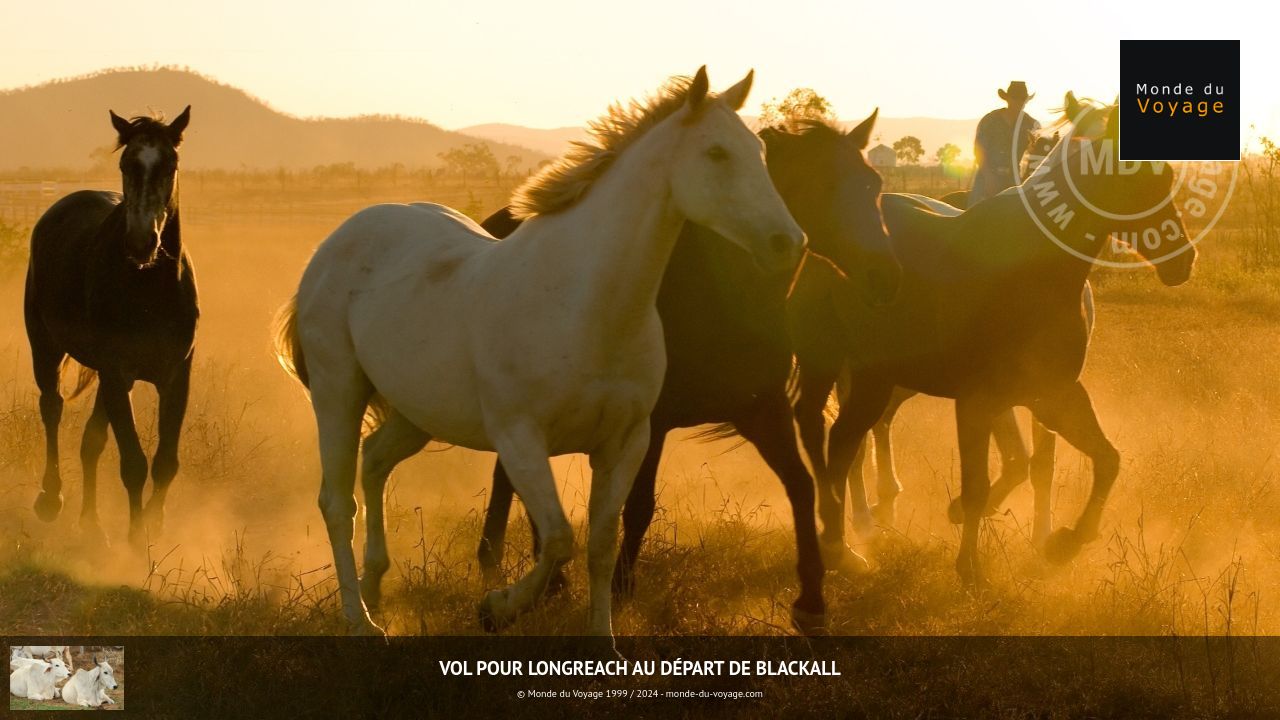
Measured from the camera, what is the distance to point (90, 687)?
500 centimetres

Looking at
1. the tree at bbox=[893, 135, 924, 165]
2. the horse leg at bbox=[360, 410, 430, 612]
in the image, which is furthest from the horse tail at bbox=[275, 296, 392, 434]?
the tree at bbox=[893, 135, 924, 165]

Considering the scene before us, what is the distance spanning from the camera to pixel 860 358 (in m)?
7.21

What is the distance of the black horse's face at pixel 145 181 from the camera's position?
6973 millimetres

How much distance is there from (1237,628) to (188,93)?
206 m

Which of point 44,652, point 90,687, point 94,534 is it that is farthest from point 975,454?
point 94,534

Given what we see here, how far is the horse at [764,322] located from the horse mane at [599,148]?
1016 mm

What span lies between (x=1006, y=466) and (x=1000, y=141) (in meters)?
4.80

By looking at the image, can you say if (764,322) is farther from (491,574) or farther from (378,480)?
(378,480)

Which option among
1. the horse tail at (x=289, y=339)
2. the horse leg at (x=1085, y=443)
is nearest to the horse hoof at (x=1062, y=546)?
the horse leg at (x=1085, y=443)

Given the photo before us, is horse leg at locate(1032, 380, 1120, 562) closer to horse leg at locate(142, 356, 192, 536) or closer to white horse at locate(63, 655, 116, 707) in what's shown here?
white horse at locate(63, 655, 116, 707)

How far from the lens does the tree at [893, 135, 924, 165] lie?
9131 cm

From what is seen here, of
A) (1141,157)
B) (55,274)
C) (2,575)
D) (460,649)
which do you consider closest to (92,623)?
(2,575)

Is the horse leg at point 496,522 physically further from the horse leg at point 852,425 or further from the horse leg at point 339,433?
the horse leg at point 852,425

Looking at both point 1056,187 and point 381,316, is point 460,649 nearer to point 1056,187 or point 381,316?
point 381,316
